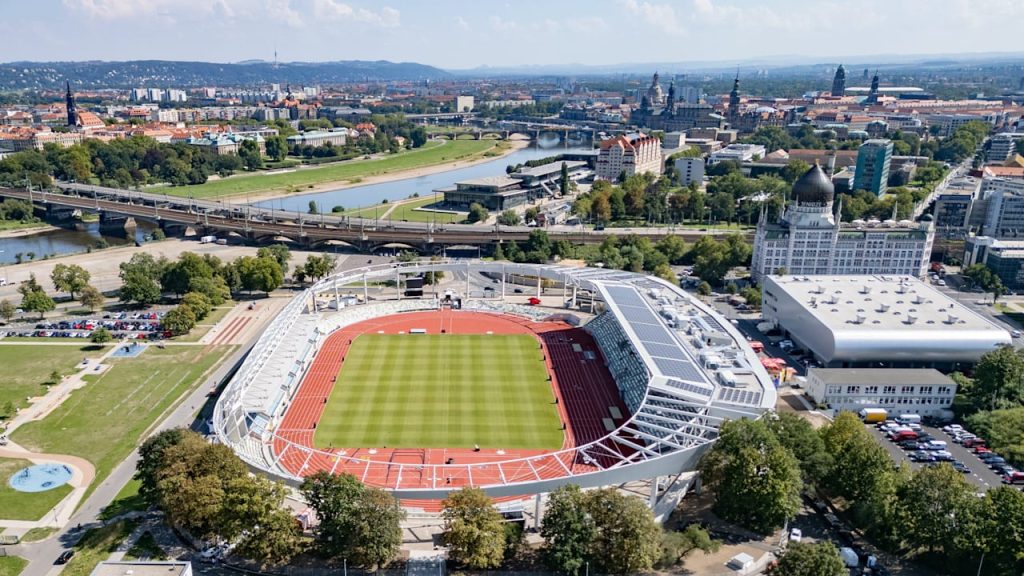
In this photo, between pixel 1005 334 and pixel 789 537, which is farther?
pixel 1005 334

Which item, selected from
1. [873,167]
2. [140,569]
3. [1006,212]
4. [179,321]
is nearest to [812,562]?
[140,569]

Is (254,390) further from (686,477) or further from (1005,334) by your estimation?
(1005,334)

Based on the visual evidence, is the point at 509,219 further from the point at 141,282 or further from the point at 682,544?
the point at 682,544

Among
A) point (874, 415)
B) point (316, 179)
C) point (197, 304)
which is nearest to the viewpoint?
point (874, 415)

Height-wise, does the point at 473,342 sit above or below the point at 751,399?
below

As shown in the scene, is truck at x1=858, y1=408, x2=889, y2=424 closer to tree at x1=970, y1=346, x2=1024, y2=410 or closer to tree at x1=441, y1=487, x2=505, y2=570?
tree at x1=970, y1=346, x2=1024, y2=410

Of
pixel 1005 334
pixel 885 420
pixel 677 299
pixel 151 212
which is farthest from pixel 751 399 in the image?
pixel 151 212

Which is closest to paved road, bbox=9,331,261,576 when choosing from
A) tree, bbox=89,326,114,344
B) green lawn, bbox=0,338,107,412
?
green lawn, bbox=0,338,107,412
